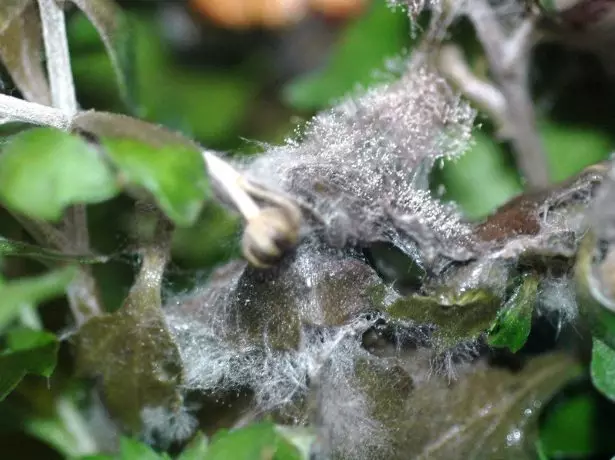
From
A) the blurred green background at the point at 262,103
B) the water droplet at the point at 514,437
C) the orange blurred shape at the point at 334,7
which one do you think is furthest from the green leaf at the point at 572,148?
the orange blurred shape at the point at 334,7

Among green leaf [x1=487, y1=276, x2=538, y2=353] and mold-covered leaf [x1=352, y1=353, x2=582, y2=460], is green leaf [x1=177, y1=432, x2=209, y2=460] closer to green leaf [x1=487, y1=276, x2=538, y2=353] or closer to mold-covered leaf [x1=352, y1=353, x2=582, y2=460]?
mold-covered leaf [x1=352, y1=353, x2=582, y2=460]

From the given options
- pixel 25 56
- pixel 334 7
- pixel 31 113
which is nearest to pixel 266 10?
pixel 334 7

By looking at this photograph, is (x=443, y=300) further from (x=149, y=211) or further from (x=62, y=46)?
(x=62, y=46)

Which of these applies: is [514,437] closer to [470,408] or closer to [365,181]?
[470,408]

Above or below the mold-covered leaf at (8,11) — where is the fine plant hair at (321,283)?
below

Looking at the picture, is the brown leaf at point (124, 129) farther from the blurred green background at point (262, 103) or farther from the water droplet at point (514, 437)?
the water droplet at point (514, 437)

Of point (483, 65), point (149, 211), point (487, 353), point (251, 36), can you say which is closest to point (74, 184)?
point (149, 211)
